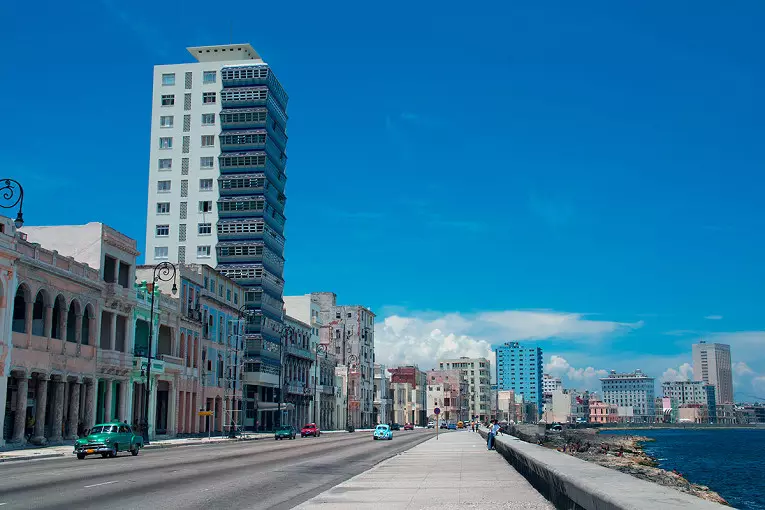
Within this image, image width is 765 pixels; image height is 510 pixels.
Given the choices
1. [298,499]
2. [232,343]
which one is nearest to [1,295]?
[298,499]

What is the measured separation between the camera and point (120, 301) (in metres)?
59.6

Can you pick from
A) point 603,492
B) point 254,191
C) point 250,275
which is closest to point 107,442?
point 603,492

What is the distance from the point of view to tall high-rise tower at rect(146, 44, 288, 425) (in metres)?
112

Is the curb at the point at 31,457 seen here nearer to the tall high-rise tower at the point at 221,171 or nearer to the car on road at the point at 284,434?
the car on road at the point at 284,434

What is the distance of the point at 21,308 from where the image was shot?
4825 centimetres

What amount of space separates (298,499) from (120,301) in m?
43.4

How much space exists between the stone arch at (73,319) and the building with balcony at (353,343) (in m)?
97.5

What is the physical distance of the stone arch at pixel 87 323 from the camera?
Answer: 55.3 m

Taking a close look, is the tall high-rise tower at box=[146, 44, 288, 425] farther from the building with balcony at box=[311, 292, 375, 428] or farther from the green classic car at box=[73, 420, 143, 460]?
the green classic car at box=[73, 420, 143, 460]

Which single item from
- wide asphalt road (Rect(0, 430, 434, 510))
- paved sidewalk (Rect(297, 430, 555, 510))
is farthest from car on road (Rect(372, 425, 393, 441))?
paved sidewalk (Rect(297, 430, 555, 510))

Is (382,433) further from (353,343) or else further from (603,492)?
(353,343)

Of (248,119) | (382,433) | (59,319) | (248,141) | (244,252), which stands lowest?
(382,433)

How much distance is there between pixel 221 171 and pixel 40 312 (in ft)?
219

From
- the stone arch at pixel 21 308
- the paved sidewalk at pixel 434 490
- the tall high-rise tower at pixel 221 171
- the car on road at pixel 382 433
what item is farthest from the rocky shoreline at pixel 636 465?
the tall high-rise tower at pixel 221 171
